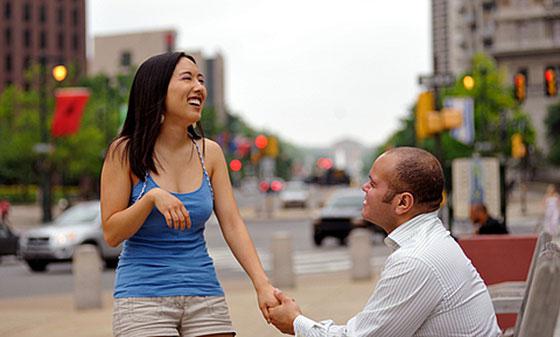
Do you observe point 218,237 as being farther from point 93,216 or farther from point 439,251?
point 439,251

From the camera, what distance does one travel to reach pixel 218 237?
39469 mm

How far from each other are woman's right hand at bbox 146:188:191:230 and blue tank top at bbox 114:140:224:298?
0.30 feet

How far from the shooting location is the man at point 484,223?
42.5 ft

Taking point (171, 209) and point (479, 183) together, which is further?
point (479, 183)

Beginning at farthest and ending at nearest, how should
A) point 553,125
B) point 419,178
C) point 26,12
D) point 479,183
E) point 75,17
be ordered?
1. point 75,17
2. point 26,12
3. point 553,125
4. point 479,183
5. point 419,178

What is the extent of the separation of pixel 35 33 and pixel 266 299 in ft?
445

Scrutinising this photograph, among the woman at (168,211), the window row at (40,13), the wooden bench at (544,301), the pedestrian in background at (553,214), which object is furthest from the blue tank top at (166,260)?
the window row at (40,13)

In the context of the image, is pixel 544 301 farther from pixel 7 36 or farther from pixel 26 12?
pixel 26 12

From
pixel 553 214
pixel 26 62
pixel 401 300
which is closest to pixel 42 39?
pixel 26 62

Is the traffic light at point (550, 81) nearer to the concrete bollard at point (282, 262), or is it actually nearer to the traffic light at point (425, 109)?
the traffic light at point (425, 109)

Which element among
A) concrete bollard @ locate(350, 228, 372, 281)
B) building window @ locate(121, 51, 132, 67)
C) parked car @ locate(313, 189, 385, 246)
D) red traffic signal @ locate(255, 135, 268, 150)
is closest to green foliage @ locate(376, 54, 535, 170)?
red traffic signal @ locate(255, 135, 268, 150)

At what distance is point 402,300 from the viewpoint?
10.6 feet

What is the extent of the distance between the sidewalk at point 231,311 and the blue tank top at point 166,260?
724cm

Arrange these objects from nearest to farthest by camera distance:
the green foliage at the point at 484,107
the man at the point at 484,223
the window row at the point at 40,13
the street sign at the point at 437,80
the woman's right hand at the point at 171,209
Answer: the woman's right hand at the point at 171,209
the man at the point at 484,223
the street sign at the point at 437,80
the green foliage at the point at 484,107
the window row at the point at 40,13
